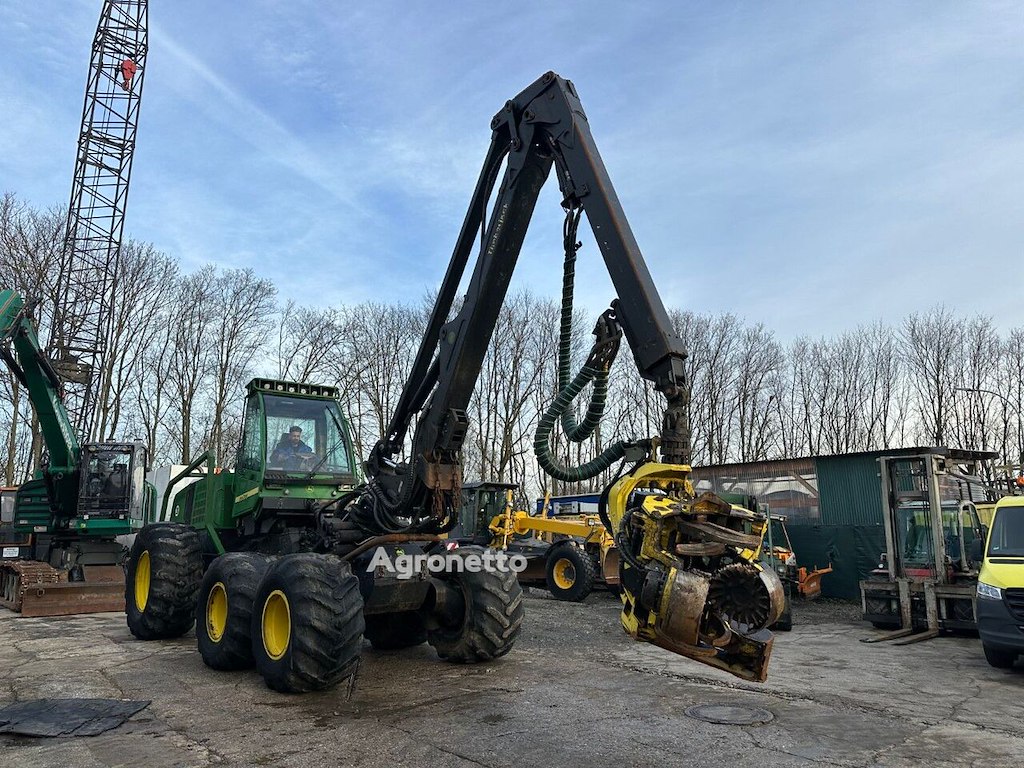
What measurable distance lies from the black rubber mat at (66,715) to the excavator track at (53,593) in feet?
23.6

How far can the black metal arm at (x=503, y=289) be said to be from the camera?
5594 mm

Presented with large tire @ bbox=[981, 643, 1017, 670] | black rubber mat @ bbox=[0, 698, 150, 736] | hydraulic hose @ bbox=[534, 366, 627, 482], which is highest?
hydraulic hose @ bbox=[534, 366, 627, 482]

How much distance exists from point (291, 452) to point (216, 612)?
2028mm

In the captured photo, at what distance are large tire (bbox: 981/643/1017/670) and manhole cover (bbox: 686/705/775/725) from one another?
158 inches

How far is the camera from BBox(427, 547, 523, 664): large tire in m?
8.17

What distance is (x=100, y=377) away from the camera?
98.1ft

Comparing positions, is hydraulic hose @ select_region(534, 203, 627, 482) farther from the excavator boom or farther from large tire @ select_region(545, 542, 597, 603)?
large tire @ select_region(545, 542, 597, 603)

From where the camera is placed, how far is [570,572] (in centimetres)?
1673

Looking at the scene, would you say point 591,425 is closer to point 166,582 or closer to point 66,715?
point 66,715

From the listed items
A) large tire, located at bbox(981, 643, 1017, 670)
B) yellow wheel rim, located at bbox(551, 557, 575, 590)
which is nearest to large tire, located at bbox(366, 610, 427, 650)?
large tire, located at bbox(981, 643, 1017, 670)

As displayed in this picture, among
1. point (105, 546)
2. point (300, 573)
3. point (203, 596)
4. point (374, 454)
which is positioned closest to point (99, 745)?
point (300, 573)

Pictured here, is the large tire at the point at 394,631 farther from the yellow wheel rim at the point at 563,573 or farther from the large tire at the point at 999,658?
the yellow wheel rim at the point at 563,573

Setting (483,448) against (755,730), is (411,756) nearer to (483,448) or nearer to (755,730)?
(755,730)

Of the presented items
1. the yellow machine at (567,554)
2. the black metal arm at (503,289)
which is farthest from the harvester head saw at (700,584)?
the yellow machine at (567,554)
